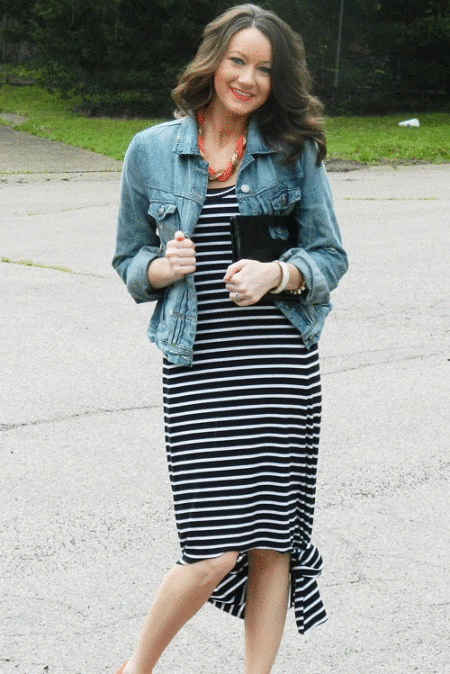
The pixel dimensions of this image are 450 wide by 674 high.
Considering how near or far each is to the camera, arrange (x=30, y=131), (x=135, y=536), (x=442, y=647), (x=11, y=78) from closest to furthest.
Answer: (x=442, y=647), (x=135, y=536), (x=30, y=131), (x=11, y=78)

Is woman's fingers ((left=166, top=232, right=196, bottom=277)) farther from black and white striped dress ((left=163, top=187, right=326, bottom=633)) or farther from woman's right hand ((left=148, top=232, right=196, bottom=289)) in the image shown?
black and white striped dress ((left=163, top=187, right=326, bottom=633))

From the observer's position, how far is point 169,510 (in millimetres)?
4566

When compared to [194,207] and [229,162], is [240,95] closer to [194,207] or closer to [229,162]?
[229,162]

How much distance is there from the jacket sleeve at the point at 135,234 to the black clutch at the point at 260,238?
0.25 meters

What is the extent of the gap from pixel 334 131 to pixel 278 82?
1952 cm

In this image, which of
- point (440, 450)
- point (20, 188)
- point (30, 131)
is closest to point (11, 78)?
point (30, 131)

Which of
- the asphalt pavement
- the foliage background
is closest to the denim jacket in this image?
the asphalt pavement

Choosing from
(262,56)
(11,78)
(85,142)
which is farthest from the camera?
(11,78)

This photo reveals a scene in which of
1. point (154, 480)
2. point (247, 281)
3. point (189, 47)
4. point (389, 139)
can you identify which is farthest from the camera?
point (189, 47)

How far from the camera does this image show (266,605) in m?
3.06

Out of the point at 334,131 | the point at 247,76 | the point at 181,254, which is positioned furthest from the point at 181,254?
the point at 334,131

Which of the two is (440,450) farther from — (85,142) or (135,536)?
(85,142)

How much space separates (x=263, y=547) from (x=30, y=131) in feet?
66.2

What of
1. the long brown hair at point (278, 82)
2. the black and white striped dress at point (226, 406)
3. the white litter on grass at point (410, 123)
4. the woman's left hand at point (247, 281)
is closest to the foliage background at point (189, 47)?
the white litter on grass at point (410, 123)
